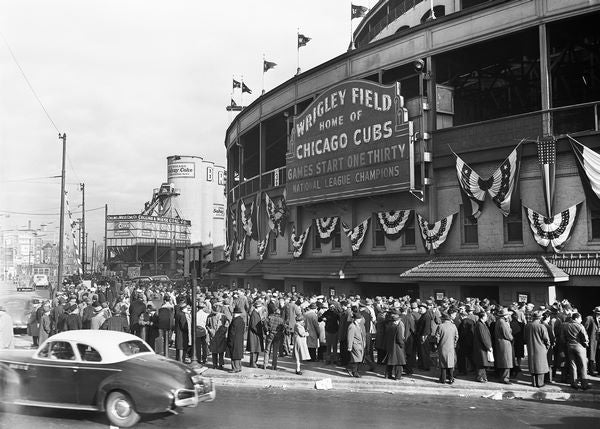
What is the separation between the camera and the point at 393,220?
93.9 feet

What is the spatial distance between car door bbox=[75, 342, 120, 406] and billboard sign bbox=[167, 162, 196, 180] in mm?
98383

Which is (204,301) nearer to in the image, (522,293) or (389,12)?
(522,293)

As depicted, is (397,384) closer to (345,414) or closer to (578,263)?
(345,414)

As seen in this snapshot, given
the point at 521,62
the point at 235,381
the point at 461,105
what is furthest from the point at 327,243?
the point at 235,381

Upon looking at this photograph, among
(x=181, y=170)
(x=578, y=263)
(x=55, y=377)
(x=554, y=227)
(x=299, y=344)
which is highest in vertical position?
(x=181, y=170)

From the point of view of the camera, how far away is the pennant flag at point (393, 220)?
92.1 feet

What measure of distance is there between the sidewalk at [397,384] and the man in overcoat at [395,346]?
1.05ft

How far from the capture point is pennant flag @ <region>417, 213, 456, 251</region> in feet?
85.4

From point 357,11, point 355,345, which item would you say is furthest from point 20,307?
point 357,11

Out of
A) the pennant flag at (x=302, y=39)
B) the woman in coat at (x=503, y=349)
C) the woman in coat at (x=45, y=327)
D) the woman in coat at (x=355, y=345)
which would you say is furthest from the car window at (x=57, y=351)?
the pennant flag at (x=302, y=39)

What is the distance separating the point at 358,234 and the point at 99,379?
20934 mm

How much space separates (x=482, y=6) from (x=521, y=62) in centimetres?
700

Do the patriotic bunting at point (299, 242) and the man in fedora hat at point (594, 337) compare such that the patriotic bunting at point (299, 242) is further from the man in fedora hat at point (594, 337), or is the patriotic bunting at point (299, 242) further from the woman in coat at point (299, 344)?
the man in fedora hat at point (594, 337)

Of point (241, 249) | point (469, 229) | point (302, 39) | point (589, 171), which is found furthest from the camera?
point (241, 249)
